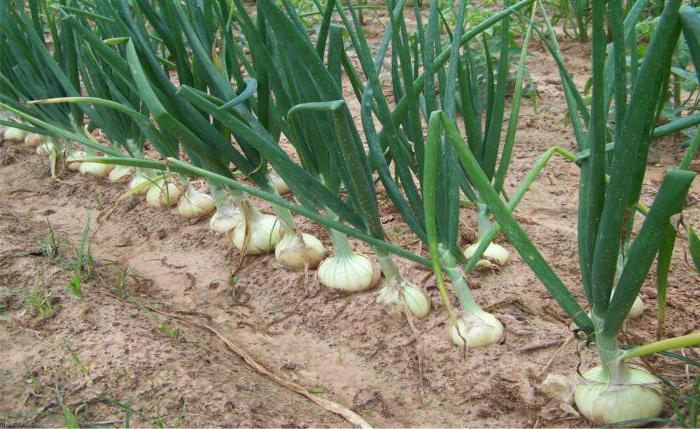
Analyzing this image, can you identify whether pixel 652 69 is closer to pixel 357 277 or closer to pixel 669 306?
pixel 669 306

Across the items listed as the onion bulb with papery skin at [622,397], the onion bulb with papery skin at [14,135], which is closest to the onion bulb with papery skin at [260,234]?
the onion bulb with papery skin at [622,397]

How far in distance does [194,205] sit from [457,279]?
1114 millimetres

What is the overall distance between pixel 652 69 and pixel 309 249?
43.2 inches

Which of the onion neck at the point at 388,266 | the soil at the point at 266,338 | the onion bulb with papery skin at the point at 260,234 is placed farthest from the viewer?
the onion bulb with papery skin at the point at 260,234

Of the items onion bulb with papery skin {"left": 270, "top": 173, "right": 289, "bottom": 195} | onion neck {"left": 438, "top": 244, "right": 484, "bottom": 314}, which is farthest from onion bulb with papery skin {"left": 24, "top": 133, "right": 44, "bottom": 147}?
onion neck {"left": 438, "top": 244, "right": 484, "bottom": 314}

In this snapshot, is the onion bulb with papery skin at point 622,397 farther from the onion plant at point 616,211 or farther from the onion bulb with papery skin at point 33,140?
the onion bulb with papery skin at point 33,140

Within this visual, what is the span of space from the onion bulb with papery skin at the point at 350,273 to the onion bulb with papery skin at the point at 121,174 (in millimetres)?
1249

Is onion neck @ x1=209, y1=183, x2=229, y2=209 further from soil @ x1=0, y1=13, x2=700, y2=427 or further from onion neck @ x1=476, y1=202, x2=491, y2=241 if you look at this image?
onion neck @ x1=476, y1=202, x2=491, y2=241

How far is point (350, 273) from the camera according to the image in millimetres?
1696

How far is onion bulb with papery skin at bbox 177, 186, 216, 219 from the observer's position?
226 cm

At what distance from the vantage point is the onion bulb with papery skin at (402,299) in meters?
1.57

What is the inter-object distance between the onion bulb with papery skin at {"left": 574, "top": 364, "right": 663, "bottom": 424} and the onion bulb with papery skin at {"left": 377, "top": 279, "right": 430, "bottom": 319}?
45 cm

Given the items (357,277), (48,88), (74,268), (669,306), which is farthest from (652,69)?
(48,88)

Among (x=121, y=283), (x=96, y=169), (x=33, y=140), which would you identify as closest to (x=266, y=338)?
(x=121, y=283)
